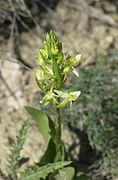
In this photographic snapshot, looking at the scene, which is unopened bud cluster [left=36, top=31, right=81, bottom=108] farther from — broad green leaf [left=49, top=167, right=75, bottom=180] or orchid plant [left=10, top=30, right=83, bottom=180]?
broad green leaf [left=49, top=167, right=75, bottom=180]

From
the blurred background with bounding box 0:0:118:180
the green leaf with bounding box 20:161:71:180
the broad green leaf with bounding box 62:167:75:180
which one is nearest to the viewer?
the green leaf with bounding box 20:161:71:180

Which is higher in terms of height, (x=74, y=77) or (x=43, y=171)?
(x=74, y=77)

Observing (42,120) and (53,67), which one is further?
(42,120)

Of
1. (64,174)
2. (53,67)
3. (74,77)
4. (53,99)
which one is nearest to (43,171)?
(64,174)

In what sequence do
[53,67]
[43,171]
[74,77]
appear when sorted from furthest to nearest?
[74,77]
[43,171]
[53,67]

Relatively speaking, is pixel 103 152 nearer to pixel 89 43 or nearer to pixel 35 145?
pixel 35 145

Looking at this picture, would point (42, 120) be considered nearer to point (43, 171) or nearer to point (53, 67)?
point (43, 171)

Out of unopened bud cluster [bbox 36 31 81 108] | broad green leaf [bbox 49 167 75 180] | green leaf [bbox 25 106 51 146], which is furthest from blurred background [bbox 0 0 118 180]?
unopened bud cluster [bbox 36 31 81 108]

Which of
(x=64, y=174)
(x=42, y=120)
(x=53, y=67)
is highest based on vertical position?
(x=53, y=67)

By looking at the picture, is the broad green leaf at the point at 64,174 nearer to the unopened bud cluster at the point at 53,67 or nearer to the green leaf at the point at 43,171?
the green leaf at the point at 43,171
